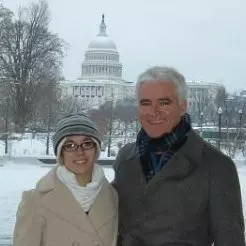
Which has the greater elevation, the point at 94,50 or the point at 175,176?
the point at 94,50

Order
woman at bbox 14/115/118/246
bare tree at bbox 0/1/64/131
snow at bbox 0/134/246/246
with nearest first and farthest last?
woman at bbox 14/115/118/246, snow at bbox 0/134/246/246, bare tree at bbox 0/1/64/131

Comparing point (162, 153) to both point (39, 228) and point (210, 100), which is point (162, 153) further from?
point (210, 100)

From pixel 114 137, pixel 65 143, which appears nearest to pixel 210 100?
pixel 114 137

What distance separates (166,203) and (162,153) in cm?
20

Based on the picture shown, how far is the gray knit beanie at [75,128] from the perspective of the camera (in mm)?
2559

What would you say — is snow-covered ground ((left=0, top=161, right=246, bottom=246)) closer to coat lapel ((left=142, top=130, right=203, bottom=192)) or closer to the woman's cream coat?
the woman's cream coat

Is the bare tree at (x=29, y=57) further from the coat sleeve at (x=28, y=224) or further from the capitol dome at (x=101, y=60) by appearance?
the capitol dome at (x=101, y=60)

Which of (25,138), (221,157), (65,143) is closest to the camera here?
(221,157)

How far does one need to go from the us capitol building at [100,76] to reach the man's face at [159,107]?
99340 mm

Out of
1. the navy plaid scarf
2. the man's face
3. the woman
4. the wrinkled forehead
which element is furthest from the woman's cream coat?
the wrinkled forehead

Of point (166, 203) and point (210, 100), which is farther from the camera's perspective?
point (210, 100)

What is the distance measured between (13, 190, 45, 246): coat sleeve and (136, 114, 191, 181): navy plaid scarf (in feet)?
1.51

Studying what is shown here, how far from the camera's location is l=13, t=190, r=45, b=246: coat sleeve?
245cm

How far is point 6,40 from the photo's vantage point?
1522 inches
